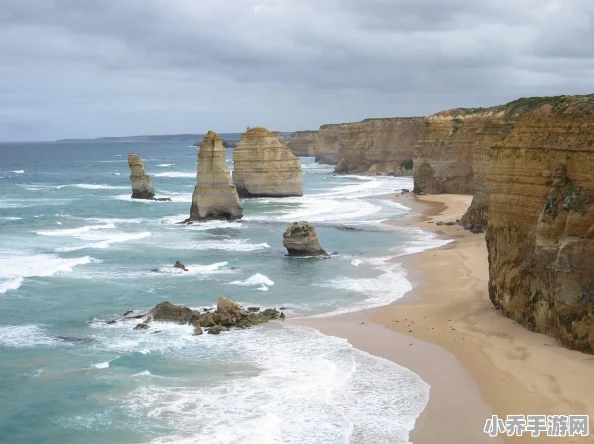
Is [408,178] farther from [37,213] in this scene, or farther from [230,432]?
[230,432]

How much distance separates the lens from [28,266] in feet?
104

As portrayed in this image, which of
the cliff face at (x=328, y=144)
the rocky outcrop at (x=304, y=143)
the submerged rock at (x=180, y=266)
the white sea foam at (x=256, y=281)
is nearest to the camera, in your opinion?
the white sea foam at (x=256, y=281)

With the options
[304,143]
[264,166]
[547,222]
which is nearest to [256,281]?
[547,222]

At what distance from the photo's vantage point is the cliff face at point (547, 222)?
16797 millimetres

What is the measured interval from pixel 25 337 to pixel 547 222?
1456cm

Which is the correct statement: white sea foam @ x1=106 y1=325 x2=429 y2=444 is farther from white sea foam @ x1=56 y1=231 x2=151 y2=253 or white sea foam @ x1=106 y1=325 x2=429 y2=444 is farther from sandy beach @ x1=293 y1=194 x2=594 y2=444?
white sea foam @ x1=56 y1=231 x2=151 y2=253

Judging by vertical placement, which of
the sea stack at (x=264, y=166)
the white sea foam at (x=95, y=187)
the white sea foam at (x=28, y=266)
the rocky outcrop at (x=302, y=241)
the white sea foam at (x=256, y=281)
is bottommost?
the white sea foam at (x=256, y=281)

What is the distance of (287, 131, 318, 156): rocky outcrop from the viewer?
486 ft

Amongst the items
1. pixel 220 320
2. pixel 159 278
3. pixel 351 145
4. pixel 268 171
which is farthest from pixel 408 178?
pixel 220 320

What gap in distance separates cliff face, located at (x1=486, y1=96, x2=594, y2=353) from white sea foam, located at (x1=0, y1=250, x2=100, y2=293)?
17689 mm

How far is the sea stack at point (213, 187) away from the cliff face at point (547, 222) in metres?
26.1

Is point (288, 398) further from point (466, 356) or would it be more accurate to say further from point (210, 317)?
point (210, 317)

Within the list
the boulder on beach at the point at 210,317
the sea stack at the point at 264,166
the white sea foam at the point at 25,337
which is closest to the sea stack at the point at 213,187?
the sea stack at the point at 264,166

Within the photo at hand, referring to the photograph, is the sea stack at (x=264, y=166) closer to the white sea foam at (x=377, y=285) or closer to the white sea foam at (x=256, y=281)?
the white sea foam at (x=377, y=285)
